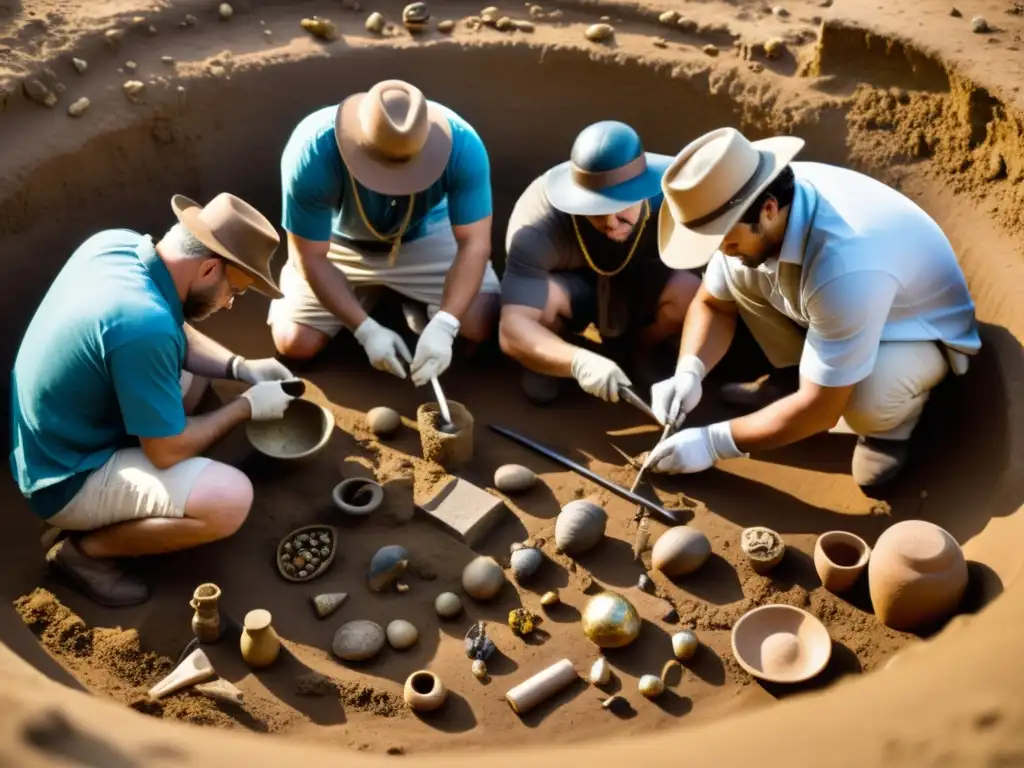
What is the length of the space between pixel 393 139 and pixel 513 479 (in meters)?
1.61

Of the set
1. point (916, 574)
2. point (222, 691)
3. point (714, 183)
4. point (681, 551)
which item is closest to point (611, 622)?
point (681, 551)

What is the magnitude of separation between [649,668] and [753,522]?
3.01ft

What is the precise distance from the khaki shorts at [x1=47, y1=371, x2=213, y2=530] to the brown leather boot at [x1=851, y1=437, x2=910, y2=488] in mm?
2871

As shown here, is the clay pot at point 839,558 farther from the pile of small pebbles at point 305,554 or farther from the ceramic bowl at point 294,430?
the ceramic bowl at point 294,430

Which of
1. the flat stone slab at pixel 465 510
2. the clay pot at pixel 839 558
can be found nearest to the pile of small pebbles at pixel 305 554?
the flat stone slab at pixel 465 510

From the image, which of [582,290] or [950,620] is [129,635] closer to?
[582,290]

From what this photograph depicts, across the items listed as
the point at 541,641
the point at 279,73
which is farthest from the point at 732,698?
the point at 279,73

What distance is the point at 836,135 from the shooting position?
5.16 m

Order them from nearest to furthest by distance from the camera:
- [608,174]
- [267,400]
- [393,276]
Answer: [267,400]
[608,174]
[393,276]

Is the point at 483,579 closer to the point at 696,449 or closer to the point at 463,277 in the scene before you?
the point at 696,449

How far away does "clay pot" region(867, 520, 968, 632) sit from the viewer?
131 inches

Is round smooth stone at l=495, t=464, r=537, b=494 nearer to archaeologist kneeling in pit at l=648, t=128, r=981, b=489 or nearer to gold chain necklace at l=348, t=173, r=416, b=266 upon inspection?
archaeologist kneeling in pit at l=648, t=128, r=981, b=489

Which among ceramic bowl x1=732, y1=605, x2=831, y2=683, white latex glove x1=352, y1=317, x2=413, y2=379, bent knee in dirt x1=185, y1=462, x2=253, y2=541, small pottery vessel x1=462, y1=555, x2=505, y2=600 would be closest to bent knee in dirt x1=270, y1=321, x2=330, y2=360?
white latex glove x1=352, y1=317, x2=413, y2=379

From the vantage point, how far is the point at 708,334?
4543 millimetres
